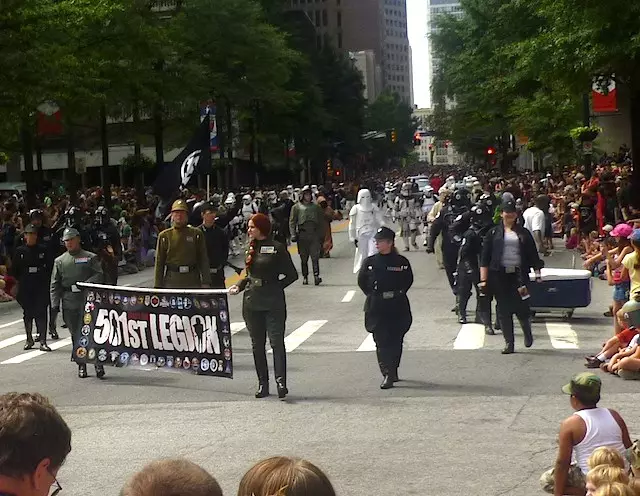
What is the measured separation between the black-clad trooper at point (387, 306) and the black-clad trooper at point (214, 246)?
13.6ft

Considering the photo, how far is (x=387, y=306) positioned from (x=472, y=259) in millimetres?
5210

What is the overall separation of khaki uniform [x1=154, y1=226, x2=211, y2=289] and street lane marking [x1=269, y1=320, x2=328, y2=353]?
2.06 m

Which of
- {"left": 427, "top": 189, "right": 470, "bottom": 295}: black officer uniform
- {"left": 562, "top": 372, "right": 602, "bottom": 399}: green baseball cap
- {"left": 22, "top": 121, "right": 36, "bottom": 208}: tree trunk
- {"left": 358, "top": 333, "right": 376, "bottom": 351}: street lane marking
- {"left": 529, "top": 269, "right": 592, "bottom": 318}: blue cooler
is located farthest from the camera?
{"left": 22, "top": 121, "right": 36, "bottom": 208}: tree trunk

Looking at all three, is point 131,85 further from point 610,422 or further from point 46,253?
point 610,422

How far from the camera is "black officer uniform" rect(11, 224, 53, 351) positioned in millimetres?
17875

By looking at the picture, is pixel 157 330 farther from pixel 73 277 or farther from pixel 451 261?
pixel 451 261

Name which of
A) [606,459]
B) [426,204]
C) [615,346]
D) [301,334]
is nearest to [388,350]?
[615,346]

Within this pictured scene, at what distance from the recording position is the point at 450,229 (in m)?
20.1

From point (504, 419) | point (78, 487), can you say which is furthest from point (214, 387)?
point (78, 487)

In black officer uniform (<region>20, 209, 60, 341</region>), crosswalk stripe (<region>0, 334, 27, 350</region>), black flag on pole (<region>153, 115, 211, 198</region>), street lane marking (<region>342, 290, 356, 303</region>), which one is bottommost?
street lane marking (<region>342, 290, 356, 303</region>)

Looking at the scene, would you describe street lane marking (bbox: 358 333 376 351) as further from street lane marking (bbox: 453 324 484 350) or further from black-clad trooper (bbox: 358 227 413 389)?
black-clad trooper (bbox: 358 227 413 389)

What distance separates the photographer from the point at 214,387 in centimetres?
1441

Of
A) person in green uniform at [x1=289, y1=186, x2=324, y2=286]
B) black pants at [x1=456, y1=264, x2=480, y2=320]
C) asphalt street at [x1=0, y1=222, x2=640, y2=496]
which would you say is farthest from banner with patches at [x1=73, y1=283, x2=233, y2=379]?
person in green uniform at [x1=289, y1=186, x2=324, y2=286]

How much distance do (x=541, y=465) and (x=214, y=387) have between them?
18.0 ft
